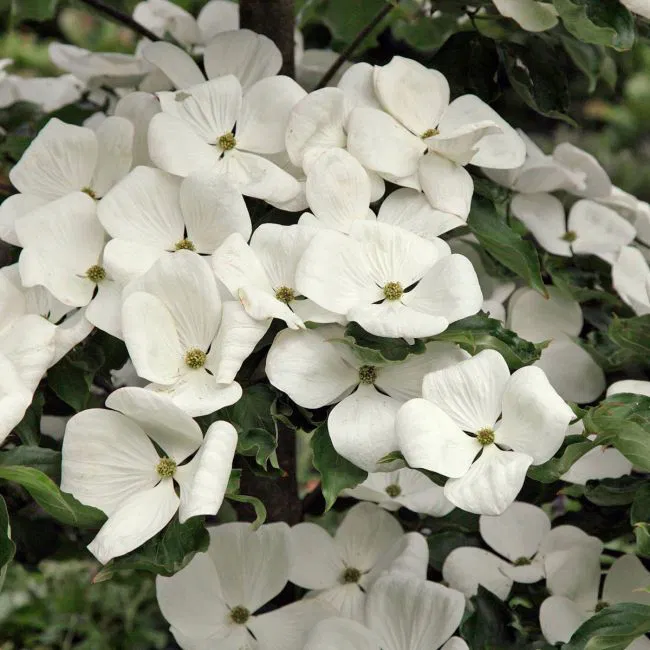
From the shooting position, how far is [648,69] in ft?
12.8

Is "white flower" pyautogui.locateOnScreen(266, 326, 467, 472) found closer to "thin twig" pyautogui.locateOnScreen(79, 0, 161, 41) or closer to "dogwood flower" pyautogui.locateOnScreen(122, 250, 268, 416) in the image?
"dogwood flower" pyautogui.locateOnScreen(122, 250, 268, 416)

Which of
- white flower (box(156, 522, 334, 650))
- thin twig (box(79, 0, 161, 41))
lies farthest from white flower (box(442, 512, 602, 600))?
thin twig (box(79, 0, 161, 41))

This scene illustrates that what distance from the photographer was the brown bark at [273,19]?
77 cm

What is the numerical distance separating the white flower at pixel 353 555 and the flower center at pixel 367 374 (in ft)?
0.59

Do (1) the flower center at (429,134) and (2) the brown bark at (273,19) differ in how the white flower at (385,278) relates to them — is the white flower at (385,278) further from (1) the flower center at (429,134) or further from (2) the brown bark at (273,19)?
(2) the brown bark at (273,19)

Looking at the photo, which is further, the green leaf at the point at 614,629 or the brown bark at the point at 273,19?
the brown bark at the point at 273,19

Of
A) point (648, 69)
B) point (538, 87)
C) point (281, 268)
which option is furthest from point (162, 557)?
point (648, 69)

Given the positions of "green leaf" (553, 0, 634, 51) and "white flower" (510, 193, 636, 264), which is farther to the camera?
"white flower" (510, 193, 636, 264)

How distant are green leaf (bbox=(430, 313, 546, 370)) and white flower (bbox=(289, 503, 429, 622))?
201 millimetres

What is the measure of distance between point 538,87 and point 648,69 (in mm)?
3444

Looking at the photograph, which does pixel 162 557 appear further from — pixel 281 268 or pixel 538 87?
pixel 538 87

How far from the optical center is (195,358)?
1.83 ft

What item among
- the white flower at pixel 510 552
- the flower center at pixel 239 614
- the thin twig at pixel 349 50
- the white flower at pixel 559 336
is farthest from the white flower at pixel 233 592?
the thin twig at pixel 349 50

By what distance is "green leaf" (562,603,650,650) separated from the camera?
0.54 meters
